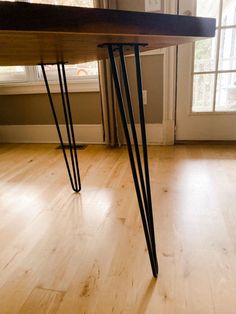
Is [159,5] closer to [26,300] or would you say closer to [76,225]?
[76,225]

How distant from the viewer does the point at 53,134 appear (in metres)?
2.44

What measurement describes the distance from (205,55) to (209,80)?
0.20 meters

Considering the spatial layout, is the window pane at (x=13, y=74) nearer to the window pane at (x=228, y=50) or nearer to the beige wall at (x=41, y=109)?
the beige wall at (x=41, y=109)

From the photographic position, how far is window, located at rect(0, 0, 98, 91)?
214 centimetres

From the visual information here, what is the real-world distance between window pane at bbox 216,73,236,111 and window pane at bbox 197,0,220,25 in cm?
42

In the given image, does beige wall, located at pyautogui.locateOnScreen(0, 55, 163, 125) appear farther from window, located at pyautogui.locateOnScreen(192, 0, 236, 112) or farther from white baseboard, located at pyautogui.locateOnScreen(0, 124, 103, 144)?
window, located at pyautogui.locateOnScreen(192, 0, 236, 112)

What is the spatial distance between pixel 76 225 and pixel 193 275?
520 mm

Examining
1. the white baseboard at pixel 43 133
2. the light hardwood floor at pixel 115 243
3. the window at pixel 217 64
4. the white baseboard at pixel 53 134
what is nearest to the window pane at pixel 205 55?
the window at pixel 217 64

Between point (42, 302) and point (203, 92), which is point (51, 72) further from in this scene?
point (42, 302)

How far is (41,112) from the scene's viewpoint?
7.84ft

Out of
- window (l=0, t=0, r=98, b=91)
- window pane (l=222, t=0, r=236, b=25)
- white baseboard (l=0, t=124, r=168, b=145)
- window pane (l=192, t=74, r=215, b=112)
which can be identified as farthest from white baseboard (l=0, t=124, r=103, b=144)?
window pane (l=222, t=0, r=236, b=25)

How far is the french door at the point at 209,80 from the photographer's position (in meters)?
1.81

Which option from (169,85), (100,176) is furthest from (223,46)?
(100,176)

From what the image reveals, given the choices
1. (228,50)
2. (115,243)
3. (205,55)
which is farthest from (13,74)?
(115,243)
